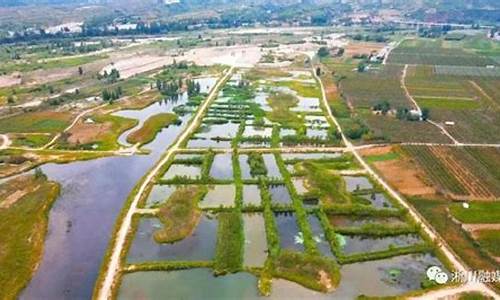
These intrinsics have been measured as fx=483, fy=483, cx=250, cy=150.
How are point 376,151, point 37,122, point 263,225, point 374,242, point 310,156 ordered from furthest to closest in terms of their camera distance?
point 37,122, point 376,151, point 310,156, point 263,225, point 374,242

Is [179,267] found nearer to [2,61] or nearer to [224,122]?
[224,122]

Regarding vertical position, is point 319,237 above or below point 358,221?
above

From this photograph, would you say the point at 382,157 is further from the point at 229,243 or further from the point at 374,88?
the point at 374,88

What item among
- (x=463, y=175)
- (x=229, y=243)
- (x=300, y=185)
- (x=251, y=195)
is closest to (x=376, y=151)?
(x=463, y=175)

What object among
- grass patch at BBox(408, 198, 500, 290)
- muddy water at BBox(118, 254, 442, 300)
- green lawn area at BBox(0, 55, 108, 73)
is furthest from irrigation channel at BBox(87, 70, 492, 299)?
green lawn area at BBox(0, 55, 108, 73)

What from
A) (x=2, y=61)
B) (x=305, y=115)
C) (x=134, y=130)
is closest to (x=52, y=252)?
(x=134, y=130)

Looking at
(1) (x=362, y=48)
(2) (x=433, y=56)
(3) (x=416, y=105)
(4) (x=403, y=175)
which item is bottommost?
(4) (x=403, y=175)

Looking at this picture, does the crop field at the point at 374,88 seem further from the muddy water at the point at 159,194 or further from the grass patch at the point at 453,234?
the muddy water at the point at 159,194
